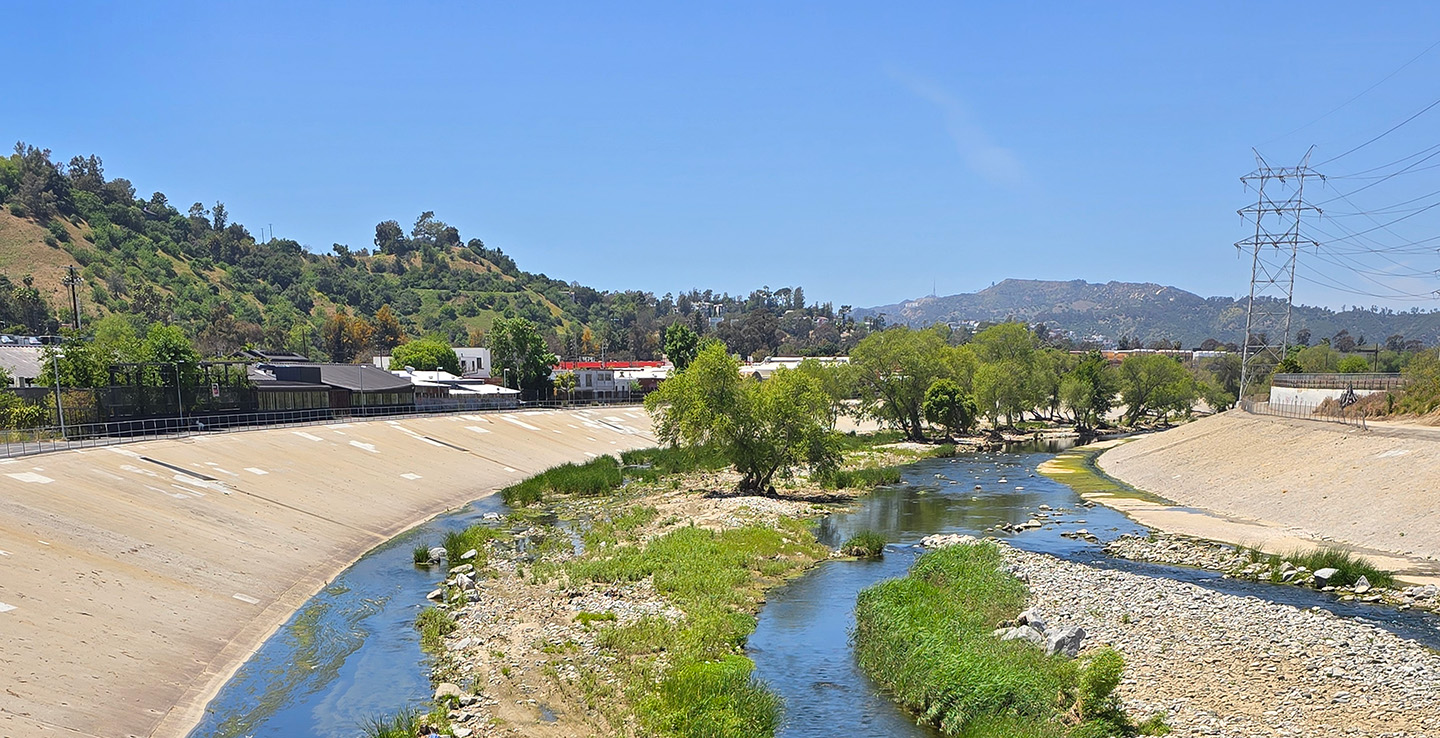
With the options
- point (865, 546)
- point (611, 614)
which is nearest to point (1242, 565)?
point (865, 546)

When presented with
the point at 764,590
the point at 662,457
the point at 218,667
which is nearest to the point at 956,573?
the point at 764,590

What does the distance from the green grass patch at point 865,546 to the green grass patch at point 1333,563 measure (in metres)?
14.9

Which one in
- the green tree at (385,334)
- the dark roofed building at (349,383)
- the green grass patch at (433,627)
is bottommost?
the green grass patch at (433,627)

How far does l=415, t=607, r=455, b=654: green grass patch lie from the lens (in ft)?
85.3

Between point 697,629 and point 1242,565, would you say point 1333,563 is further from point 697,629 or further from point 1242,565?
point 697,629

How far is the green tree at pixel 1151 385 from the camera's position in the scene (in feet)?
390

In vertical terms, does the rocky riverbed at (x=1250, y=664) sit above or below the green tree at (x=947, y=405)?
below

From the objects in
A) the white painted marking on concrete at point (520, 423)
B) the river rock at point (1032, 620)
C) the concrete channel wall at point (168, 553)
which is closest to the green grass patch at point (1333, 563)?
the river rock at point (1032, 620)

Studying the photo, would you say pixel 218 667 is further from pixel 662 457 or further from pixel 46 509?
pixel 662 457

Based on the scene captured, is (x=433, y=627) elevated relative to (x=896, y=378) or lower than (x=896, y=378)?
lower

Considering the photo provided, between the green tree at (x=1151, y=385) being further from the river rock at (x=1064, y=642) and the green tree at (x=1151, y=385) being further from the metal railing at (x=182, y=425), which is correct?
the river rock at (x=1064, y=642)

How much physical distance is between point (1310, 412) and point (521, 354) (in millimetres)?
95795

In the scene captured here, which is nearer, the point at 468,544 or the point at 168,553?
the point at 168,553

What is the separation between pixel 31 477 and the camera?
1373 inches
